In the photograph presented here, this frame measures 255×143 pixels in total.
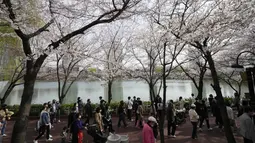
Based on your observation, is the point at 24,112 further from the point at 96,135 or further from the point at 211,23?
the point at 211,23

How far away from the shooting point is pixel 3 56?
47.8ft

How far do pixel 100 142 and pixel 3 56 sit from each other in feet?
42.5

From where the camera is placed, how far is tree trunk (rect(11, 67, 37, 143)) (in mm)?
4496

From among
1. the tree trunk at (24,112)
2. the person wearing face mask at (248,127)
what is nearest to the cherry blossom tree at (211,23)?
the person wearing face mask at (248,127)

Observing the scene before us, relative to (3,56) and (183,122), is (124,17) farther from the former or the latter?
(3,56)

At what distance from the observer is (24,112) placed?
466cm

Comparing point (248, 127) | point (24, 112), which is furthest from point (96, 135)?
point (248, 127)

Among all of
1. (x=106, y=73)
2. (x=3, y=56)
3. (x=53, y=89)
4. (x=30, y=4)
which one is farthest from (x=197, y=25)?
(x=53, y=89)

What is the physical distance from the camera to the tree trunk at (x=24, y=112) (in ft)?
14.8

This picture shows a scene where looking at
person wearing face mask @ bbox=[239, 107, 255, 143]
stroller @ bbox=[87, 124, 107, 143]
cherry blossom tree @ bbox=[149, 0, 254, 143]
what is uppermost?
cherry blossom tree @ bbox=[149, 0, 254, 143]

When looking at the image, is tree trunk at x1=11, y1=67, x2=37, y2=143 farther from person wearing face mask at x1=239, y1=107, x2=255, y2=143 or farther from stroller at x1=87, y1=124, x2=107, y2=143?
person wearing face mask at x1=239, y1=107, x2=255, y2=143

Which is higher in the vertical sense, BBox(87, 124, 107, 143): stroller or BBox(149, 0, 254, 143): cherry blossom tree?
BBox(149, 0, 254, 143): cherry blossom tree

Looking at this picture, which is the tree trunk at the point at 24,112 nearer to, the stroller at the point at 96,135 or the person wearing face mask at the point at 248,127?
the stroller at the point at 96,135

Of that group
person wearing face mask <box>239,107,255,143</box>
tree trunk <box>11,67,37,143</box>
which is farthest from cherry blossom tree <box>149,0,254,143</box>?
tree trunk <box>11,67,37,143</box>
